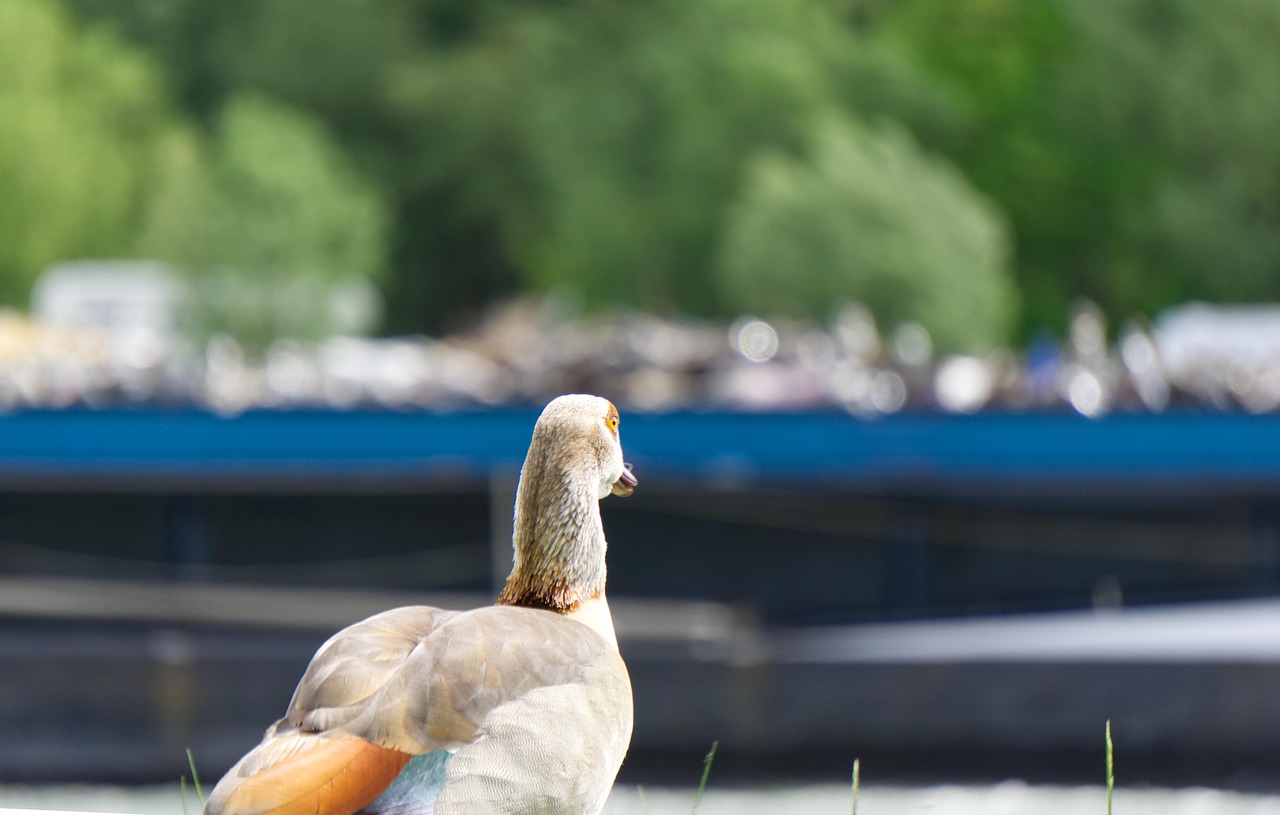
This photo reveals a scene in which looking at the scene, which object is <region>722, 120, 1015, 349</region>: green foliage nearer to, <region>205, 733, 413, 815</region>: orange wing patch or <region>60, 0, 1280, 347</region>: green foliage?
<region>60, 0, 1280, 347</region>: green foliage

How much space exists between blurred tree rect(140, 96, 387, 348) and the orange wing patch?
2301 cm

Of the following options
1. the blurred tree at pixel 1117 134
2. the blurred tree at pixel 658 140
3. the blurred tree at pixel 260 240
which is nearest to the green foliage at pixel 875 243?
the blurred tree at pixel 658 140

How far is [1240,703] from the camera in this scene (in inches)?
389

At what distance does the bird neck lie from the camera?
9.94 ft

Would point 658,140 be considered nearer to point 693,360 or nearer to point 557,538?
point 693,360

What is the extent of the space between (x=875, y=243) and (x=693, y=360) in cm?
1226

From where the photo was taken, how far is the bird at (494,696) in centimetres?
248

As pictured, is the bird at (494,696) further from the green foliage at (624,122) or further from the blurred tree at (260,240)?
the green foliage at (624,122)

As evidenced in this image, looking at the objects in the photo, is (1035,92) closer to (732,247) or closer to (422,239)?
(732,247)

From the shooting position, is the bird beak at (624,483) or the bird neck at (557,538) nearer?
the bird neck at (557,538)

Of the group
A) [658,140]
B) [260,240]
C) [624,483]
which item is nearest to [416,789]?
[624,483]

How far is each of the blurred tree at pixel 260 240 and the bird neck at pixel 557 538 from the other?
2249 cm

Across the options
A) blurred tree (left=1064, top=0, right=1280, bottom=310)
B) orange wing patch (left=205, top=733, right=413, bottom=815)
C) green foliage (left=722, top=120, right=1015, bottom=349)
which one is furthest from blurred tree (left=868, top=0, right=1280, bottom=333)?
orange wing patch (left=205, top=733, right=413, bottom=815)

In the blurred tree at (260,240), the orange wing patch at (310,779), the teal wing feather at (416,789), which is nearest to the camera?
the orange wing patch at (310,779)
